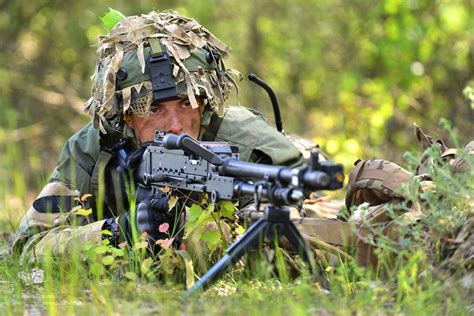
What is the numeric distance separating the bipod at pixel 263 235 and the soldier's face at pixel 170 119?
1.26 metres

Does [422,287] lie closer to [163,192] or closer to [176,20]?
[163,192]

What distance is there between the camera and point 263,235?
10.6 feet

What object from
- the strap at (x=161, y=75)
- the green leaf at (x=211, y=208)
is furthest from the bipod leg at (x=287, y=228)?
the strap at (x=161, y=75)

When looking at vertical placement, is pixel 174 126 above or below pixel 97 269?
above

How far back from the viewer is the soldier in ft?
14.4

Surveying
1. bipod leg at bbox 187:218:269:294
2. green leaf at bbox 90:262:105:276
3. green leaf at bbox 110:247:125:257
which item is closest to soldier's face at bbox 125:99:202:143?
green leaf at bbox 110:247:125:257

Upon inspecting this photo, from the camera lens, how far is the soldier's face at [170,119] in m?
4.40

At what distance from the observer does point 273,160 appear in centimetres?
467

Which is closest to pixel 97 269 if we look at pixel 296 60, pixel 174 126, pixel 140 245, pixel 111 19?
pixel 140 245

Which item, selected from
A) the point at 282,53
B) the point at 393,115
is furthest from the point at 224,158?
the point at 282,53

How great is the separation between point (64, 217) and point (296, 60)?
706 cm

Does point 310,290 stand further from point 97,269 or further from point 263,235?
point 97,269

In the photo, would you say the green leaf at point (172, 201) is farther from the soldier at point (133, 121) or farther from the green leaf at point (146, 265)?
the soldier at point (133, 121)

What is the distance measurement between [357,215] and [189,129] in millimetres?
994
